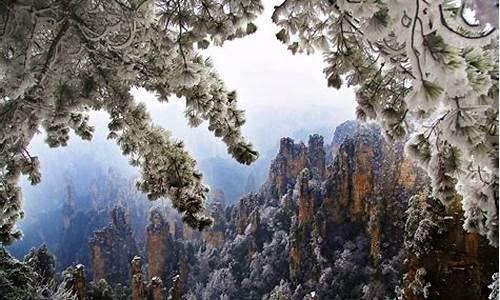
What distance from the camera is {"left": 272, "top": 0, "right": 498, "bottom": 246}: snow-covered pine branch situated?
1.28 m

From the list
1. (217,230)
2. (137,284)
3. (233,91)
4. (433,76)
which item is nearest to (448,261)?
(233,91)

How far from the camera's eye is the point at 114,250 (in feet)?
137

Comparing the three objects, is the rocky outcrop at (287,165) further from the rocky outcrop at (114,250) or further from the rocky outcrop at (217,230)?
the rocky outcrop at (114,250)

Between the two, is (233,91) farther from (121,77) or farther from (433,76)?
(433,76)

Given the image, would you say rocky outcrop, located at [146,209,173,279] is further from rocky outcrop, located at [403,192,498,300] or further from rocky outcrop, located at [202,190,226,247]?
rocky outcrop, located at [403,192,498,300]

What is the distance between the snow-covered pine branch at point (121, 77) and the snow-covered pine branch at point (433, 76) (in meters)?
0.54

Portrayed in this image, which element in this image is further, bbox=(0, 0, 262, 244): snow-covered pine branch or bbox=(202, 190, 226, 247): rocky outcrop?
bbox=(202, 190, 226, 247): rocky outcrop

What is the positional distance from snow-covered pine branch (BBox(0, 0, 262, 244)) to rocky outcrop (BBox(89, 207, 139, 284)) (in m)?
37.8

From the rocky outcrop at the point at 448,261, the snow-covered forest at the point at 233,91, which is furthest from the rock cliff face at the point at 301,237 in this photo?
the snow-covered forest at the point at 233,91

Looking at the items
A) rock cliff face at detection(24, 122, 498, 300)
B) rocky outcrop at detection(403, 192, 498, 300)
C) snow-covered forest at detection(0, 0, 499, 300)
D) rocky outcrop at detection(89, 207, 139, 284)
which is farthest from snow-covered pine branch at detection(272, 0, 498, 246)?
rocky outcrop at detection(89, 207, 139, 284)

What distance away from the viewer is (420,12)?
132 centimetres

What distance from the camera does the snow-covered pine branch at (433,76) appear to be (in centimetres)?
128

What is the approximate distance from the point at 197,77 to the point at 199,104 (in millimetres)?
888

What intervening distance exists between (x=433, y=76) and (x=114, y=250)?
42.8 metres
